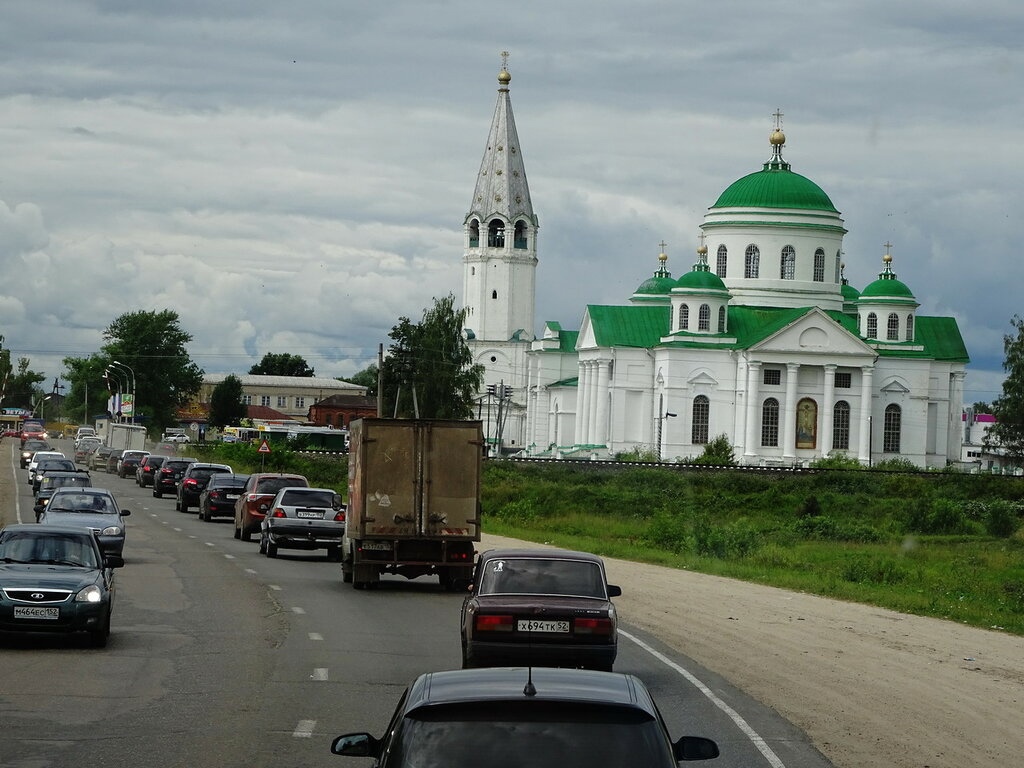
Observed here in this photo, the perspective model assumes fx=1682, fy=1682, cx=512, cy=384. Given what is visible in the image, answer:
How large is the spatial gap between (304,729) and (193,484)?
138 ft

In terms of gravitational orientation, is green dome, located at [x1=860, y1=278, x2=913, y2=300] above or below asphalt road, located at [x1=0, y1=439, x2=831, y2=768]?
above

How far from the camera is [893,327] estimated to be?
10881 cm

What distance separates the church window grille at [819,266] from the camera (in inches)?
4375

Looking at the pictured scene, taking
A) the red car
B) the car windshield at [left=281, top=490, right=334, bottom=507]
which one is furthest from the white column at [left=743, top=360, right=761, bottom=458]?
the car windshield at [left=281, top=490, right=334, bottom=507]

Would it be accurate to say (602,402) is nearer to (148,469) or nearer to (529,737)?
(148,469)

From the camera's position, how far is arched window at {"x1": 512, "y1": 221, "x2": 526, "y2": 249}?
13250cm

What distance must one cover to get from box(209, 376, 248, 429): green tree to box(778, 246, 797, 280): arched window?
73.6 metres

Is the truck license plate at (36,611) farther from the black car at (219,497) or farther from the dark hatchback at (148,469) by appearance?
the dark hatchback at (148,469)

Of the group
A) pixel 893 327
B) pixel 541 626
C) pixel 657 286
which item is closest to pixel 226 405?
pixel 657 286

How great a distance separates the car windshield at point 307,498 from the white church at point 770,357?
226 ft

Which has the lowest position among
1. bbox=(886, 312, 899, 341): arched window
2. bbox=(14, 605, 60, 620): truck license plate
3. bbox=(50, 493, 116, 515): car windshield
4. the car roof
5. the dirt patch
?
the dirt patch

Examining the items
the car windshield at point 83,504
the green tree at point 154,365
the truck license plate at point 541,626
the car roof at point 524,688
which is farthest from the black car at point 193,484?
the green tree at point 154,365

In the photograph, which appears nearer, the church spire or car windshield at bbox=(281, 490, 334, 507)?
car windshield at bbox=(281, 490, 334, 507)

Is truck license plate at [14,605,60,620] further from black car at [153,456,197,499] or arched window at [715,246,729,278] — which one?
arched window at [715,246,729,278]
